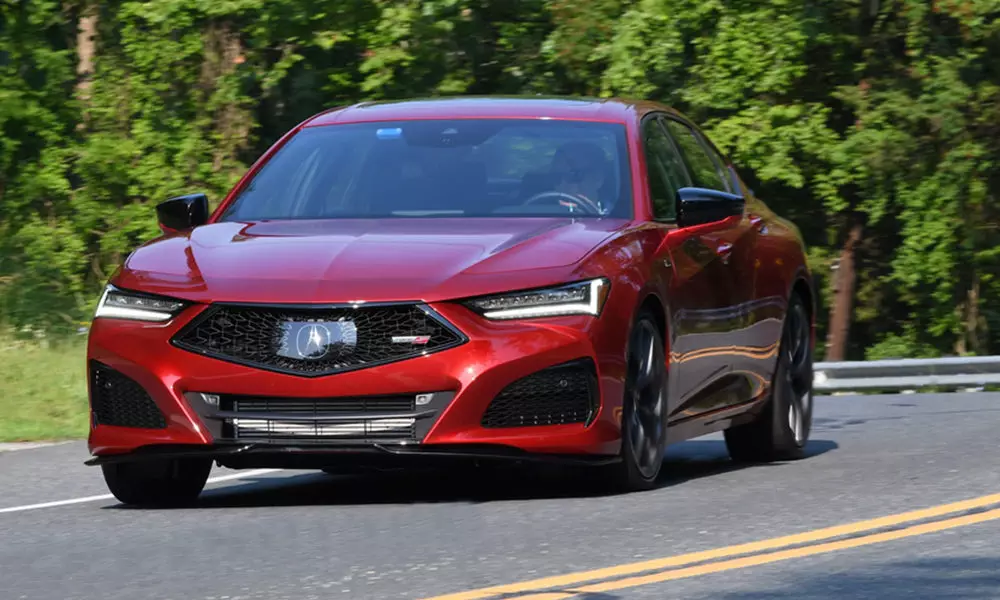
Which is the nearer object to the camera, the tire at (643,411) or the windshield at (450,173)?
the tire at (643,411)

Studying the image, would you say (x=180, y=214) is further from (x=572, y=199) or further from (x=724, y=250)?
(x=724, y=250)

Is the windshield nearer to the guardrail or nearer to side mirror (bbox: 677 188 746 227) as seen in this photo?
side mirror (bbox: 677 188 746 227)

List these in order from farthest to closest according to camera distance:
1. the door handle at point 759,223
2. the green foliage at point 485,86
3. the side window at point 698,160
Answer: the green foliage at point 485,86 < the door handle at point 759,223 < the side window at point 698,160

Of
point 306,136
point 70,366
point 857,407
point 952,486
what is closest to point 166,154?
point 70,366

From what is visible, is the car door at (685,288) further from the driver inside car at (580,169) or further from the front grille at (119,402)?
the front grille at (119,402)

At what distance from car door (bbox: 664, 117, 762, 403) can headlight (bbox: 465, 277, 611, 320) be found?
154cm

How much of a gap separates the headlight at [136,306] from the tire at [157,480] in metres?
0.63

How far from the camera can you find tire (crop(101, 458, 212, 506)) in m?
8.45

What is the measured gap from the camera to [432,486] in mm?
8984

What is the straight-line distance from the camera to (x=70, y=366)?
53.1 ft

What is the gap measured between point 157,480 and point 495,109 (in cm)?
222

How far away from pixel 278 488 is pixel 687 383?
1776mm

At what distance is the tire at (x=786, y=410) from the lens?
34.1 ft

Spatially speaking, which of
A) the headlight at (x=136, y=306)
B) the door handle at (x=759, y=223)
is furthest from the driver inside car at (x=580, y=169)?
the headlight at (x=136, y=306)
